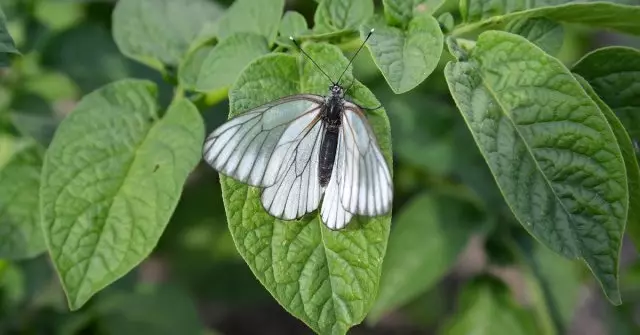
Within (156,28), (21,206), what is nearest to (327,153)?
(156,28)

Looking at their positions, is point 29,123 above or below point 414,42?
below

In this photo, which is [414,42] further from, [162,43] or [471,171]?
[471,171]

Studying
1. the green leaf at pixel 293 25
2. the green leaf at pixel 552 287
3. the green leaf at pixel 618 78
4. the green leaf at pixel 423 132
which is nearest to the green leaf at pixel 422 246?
the green leaf at pixel 423 132

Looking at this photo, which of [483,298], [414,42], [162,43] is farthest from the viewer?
[483,298]

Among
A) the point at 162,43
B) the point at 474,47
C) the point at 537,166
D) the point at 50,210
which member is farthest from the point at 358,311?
the point at 162,43

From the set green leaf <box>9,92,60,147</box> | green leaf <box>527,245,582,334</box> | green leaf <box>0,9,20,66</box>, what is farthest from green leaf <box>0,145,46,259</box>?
green leaf <box>527,245,582,334</box>

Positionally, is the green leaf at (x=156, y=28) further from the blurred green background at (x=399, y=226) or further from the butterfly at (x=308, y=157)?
the butterfly at (x=308, y=157)

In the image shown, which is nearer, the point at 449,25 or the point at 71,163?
the point at 449,25

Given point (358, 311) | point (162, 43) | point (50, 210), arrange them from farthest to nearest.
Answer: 1. point (162, 43)
2. point (50, 210)
3. point (358, 311)
